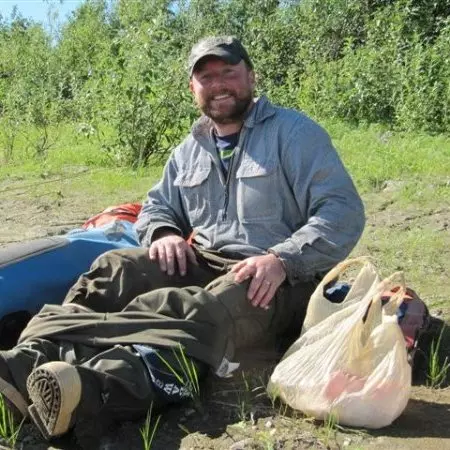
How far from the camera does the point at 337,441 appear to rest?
8.32 ft

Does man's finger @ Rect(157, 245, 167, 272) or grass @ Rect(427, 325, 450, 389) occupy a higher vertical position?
man's finger @ Rect(157, 245, 167, 272)

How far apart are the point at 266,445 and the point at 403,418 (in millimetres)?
479

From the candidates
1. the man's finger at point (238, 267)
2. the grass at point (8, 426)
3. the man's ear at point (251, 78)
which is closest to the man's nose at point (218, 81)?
the man's ear at point (251, 78)

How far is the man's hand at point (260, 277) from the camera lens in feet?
10.1

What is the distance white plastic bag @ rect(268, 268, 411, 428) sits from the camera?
101 inches

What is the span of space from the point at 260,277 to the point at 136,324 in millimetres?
486

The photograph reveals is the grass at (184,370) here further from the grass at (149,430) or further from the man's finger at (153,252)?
the man's finger at (153,252)

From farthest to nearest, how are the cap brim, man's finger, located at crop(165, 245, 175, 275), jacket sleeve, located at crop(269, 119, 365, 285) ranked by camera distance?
the cap brim
man's finger, located at crop(165, 245, 175, 275)
jacket sleeve, located at crop(269, 119, 365, 285)

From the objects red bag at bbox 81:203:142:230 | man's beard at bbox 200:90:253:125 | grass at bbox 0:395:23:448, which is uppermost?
man's beard at bbox 200:90:253:125

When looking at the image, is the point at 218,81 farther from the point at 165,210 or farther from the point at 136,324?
the point at 136,324

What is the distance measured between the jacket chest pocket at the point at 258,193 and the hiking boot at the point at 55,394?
1.14 metres

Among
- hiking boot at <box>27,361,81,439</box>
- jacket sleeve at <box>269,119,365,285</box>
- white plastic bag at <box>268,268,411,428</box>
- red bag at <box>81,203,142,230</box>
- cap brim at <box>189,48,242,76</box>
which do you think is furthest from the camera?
red bag at <box>81,203,142,230</box>

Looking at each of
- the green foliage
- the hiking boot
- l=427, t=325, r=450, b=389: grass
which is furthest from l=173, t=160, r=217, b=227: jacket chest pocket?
the green foliage

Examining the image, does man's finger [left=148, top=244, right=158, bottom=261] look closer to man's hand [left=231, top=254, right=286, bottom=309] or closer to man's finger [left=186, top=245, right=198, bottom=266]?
man's finger [left=186, top=245, right=198, bottom=266]
